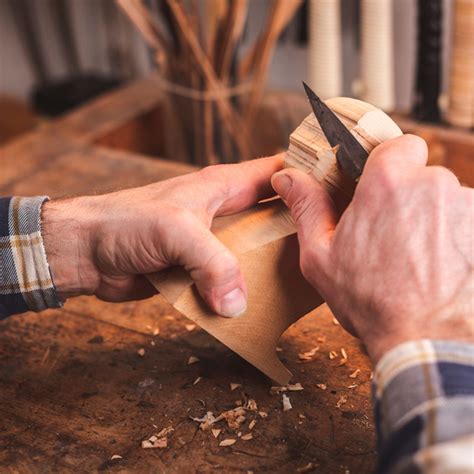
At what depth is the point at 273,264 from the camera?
2.97ft

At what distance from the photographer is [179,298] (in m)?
0.89

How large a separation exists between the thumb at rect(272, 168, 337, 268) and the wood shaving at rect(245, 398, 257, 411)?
7.7 inches

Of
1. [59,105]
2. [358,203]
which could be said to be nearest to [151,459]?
[358,203]

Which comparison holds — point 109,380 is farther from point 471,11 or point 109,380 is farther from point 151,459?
point 471,11

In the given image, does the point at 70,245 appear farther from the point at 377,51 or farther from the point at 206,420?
the point at 377,51

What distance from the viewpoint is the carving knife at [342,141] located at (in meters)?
0.85

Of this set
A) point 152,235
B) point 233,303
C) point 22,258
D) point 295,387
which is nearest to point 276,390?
point 295,387

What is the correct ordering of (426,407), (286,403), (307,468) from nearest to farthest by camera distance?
(426,407) < (307,468) < (286,403)

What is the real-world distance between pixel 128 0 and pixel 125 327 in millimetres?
812

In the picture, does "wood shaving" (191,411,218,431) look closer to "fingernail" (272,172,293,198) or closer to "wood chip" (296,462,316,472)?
"wood chip" (296,462,316,472)

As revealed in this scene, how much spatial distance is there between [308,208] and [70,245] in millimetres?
316

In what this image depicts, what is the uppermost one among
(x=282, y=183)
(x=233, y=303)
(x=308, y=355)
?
(x=282, y=183)

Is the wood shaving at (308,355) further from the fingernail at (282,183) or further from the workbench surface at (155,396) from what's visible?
the fingernail at (282,183)

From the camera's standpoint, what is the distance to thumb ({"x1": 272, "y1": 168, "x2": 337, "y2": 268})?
32.5 inches
